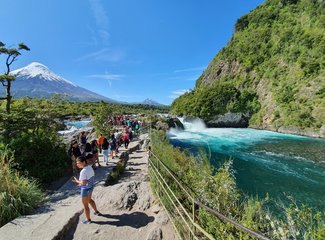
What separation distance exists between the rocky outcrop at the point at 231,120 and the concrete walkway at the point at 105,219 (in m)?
38.6

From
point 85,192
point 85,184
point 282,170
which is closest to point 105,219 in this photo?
point 85,192

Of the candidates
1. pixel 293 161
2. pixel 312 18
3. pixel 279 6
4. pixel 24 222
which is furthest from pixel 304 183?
pixel 279 6

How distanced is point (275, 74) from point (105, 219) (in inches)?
1768

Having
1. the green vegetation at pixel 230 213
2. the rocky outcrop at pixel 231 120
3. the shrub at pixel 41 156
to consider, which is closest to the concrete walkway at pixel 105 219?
the green vegetation at pixel 230 213

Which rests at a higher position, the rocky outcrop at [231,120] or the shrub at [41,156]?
the rocky outcrop at [231,120]

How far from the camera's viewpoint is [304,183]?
11594 millimetres

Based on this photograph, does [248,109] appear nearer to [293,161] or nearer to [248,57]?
[248,57]

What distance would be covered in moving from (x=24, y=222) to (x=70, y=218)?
915 mm

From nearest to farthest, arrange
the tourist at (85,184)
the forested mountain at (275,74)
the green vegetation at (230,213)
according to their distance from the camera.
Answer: the green vegetation at (230,213), the tourist at (85,184), the forested mountain at (275,74)

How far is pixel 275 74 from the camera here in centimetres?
4206

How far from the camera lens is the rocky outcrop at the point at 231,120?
140 feet

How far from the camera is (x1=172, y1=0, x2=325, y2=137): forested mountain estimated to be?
32.5 meters

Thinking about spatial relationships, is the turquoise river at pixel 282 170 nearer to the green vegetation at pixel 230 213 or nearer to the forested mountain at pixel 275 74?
the green vegetation at pixel 230 213

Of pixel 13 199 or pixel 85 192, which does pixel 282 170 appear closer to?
pixel 85 192
